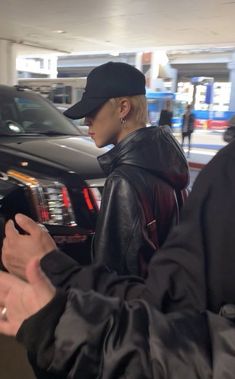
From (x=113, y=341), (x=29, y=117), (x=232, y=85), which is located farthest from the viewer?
(x=232, y=85)

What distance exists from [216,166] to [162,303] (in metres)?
0.33

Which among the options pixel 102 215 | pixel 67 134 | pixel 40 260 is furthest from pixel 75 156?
pixel 40 260

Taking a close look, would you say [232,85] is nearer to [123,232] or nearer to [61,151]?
[61,151]

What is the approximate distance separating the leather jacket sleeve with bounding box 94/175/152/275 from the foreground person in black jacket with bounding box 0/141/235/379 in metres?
0.64

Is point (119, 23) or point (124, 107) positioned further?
point (119, 23)

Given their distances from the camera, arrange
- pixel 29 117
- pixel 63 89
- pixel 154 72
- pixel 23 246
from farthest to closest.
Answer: pixel 154 72 < pixel 63 89 < pixel 29 117 < pixel 23 246

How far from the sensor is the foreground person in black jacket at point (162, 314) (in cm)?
78

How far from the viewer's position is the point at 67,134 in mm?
5270

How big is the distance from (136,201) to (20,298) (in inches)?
36.7

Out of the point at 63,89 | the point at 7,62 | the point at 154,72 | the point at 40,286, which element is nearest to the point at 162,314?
the point at 40,286

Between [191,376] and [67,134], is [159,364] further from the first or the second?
[67,134]

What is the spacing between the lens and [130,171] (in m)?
1.80

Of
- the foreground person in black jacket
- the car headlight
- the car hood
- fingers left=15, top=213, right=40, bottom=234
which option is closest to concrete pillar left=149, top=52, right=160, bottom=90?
the car hood

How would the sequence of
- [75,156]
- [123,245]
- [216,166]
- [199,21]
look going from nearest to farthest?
[216,166] < [123,245] < [75,156] < [199,21]
